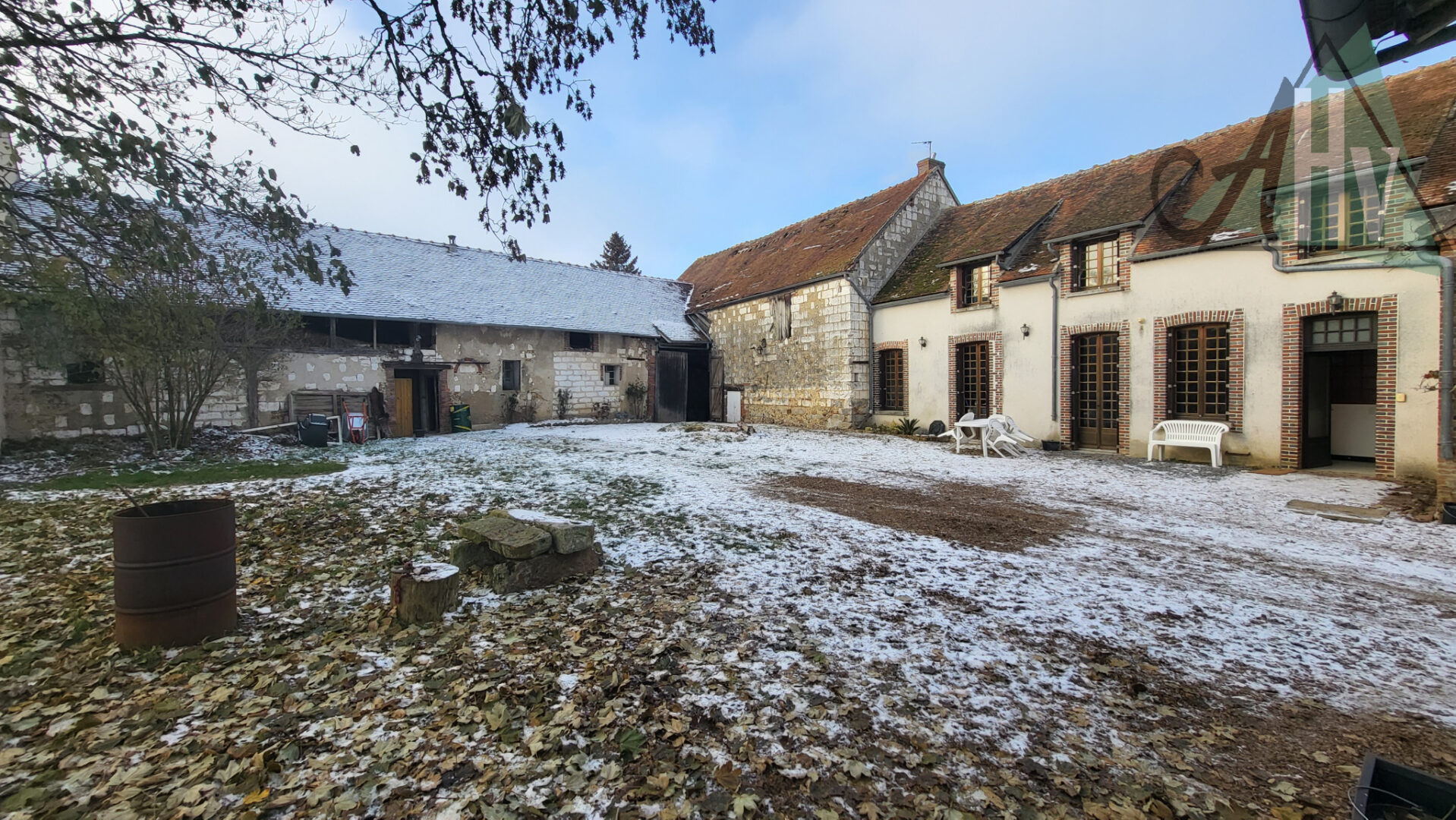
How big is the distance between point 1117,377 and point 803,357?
28.1 feet

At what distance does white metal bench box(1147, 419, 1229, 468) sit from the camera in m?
9.98

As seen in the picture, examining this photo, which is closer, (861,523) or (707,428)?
(861,523)

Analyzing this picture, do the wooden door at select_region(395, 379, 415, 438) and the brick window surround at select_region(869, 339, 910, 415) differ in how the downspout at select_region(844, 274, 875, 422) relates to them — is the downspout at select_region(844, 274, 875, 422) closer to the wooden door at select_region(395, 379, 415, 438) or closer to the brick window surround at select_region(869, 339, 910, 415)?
the brick window surround at select_region(869, 339, 910, 415)

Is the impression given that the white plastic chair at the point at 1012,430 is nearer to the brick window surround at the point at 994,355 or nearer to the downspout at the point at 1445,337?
the brick window surround at the point at 994,355

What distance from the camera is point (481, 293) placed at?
741 inches

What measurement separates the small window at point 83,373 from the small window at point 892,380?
713 inches

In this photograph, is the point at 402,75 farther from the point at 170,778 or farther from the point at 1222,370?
the point at 1222,370

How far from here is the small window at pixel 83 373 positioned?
38.6 feet

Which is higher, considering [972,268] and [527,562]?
[972,268]

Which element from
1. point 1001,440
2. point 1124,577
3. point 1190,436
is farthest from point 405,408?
point 1190,436

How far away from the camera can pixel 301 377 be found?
47.9 ft

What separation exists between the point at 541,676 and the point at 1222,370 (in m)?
12.4

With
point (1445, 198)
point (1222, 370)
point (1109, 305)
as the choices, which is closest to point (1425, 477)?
point (1222, 370)

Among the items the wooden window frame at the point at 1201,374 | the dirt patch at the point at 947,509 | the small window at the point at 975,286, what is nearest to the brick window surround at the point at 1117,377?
the wooden window frame at the point at 1201,374
